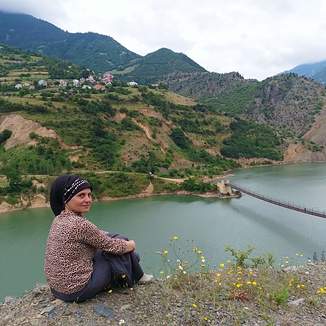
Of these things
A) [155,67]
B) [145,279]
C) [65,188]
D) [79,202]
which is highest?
[155,67]

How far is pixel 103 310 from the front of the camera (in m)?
4.23

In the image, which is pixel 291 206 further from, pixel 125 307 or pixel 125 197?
pixel 125 307

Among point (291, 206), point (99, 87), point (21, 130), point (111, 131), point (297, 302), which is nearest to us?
point (297, 302)

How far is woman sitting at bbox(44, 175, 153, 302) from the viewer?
4297mm

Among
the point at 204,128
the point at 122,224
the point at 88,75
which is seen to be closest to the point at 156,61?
the point at 88,75

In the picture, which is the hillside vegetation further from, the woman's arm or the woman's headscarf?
the woman's arm

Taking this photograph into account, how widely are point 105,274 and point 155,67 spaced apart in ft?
587

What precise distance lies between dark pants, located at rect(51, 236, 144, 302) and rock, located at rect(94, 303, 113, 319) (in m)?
0.15

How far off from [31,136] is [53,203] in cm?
4992

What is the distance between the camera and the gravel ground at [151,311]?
13.5ft

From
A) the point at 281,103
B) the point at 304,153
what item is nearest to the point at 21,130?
the point at 304,153

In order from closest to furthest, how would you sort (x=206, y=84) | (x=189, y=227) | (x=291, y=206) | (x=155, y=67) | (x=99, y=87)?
1. (x=189, y=227)
2. (x=291, y=206)
3. (x=99, y=87)
4. (x=206, y=84)
5. (x=155, y=67)

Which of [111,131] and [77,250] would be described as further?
[111,131]

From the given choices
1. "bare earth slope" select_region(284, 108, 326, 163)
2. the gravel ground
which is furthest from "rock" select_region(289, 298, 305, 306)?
"bare earth slope" select_region(284, 108, 326, 163)
